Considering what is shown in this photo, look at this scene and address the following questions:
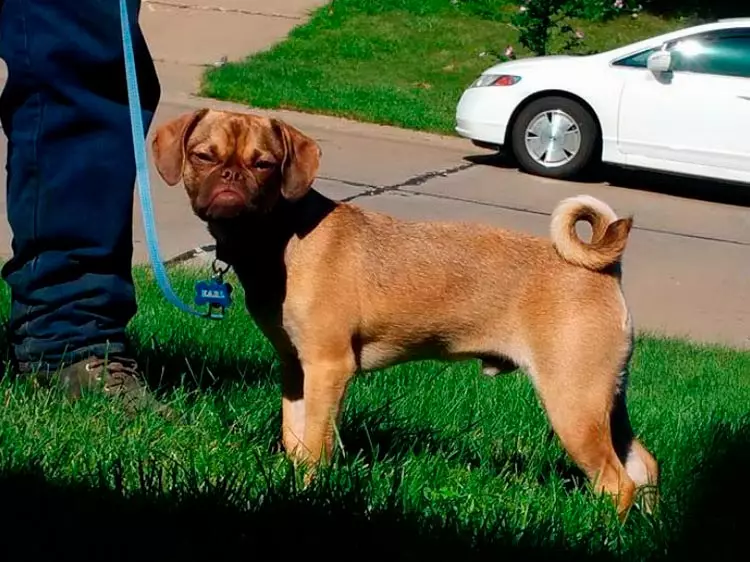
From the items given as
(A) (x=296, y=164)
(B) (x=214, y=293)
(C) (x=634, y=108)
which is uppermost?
(A) (x=296, y=164)

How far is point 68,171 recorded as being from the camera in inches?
169

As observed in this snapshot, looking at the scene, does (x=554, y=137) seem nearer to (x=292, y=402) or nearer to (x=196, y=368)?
(x=196, y=368)

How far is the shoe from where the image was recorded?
4.22m

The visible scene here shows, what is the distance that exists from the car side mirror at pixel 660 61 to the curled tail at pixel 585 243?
8.43 meters

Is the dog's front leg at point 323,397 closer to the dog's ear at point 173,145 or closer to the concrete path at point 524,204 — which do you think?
the dog's ear at point 173,145

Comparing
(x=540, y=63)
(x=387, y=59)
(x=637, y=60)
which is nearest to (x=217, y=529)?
(x=637, y=60)

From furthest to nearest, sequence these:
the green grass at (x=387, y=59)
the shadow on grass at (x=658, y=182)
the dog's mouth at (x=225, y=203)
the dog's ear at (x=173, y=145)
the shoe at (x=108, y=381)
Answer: the green grass at (x=387, y=59), the shadow on grass at (x=658, y=182), the shoe at (x=108, y=381), the dog's ear at (x=173, y=145), the dog's mouth at (x=225, y=203)

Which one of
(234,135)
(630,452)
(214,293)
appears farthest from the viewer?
(630,452)

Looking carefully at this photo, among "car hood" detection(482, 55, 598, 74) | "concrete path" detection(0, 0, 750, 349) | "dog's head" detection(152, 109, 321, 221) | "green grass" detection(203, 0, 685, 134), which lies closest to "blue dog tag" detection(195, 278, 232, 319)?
"dog's head" detection(152, 109, 321, 221)

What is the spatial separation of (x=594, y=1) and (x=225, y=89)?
5.09 meters

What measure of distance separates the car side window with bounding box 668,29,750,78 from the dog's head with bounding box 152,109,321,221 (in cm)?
911

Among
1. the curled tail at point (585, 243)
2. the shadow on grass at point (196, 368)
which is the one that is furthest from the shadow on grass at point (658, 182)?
the curled tail at point (585, 243)

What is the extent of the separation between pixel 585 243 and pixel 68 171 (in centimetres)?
173

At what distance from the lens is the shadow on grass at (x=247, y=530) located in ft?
9.32
